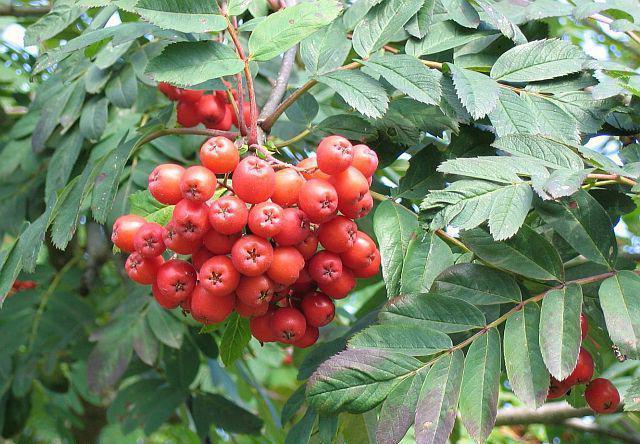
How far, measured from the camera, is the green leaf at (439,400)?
1.11 meters

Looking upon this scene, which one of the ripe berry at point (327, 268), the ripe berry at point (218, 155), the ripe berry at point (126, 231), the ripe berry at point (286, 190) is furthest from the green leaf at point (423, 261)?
the ripe berry at point (126, 231)

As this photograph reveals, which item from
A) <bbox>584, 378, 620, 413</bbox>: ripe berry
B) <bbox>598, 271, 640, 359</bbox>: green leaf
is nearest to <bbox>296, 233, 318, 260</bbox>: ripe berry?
<bbox>598, 271, 640, 359</bbox>: green leaf

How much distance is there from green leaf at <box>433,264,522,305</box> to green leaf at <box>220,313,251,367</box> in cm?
42

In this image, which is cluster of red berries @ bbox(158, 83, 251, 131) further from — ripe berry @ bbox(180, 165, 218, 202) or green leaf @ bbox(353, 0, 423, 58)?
ripe berry @ bbox(180, 165, 218, 202)

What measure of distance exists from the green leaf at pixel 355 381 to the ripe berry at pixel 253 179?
0.29 m

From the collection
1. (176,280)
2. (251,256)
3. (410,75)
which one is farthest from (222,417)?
(410,75)

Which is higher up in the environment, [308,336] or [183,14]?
[183,14]

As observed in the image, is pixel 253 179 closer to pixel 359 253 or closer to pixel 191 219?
pixel 191 219

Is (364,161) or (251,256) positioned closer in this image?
(251,256)

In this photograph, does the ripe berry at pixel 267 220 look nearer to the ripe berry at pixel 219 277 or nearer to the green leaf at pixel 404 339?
the ripe berry at pixel 219 277

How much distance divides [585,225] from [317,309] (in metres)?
0.48

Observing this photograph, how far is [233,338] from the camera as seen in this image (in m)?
1.49

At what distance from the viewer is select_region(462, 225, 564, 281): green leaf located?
1261 mm

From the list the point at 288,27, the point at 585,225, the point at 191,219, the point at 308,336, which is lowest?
the point at 308,336
